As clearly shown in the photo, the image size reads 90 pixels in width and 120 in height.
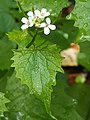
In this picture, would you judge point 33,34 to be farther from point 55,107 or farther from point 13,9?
point 13,9

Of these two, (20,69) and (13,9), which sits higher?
(13,9)

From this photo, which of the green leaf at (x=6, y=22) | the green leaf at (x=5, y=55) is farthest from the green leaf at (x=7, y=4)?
the green leaf at (x=5, y=55)

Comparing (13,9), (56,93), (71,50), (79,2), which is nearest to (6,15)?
(13,9)

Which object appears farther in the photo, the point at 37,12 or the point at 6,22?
the point at 6,22

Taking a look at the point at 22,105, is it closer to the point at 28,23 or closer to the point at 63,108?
the point at 63,108

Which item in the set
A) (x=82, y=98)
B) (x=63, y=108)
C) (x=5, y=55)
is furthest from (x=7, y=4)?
(x=82, y=98)

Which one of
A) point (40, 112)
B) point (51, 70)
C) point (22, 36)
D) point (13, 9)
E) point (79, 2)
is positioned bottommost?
point (40, 112)

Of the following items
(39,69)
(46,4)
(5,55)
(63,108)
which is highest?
(46,4)

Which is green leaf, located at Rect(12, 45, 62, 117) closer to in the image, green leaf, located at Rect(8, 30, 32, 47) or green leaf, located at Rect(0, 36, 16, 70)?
green leaf, located at Rect(8, 30, 32, 47)
